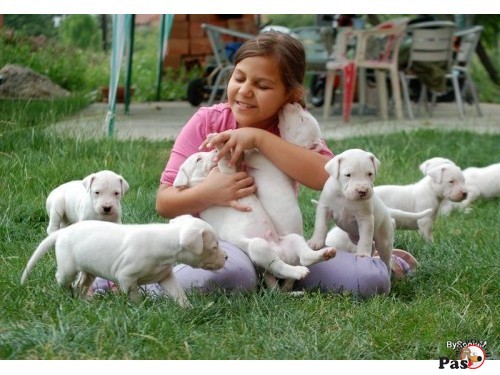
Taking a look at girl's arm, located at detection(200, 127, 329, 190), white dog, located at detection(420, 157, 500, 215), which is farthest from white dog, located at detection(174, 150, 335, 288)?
white dog, located at detection(420, 157, 500, 215)

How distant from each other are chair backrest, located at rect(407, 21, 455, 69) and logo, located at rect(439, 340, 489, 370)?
7530 mm

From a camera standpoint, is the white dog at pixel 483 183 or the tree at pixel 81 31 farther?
the tree at pixel 81 31

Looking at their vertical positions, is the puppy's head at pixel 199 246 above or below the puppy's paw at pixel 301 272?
above

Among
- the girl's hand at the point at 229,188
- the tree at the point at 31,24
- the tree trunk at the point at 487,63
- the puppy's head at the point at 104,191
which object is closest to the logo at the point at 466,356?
the girl's hand at the point at 229,188

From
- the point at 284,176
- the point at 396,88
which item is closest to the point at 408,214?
the point at 284,176

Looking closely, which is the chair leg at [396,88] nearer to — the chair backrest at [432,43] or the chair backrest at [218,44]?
the chair backrest at [432,43]

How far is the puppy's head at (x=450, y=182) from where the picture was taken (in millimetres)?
4961

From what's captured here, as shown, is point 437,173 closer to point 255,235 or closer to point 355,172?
point 355,172

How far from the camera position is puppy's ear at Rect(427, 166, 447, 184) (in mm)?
5000

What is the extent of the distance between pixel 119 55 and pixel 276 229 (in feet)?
13.5

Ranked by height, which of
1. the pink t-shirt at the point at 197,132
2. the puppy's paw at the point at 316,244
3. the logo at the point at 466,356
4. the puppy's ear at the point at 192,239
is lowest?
the logo at the point at 466,356

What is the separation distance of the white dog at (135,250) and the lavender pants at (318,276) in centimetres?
25

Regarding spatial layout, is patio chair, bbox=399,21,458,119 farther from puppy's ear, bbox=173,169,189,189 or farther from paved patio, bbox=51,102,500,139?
puppy's ear, bbox=173,169,189,189
